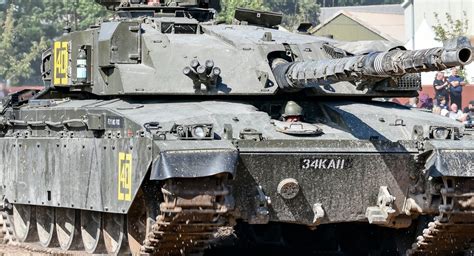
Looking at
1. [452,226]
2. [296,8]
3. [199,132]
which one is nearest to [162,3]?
[199,132]

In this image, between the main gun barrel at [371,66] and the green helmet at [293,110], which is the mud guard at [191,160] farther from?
the green helmet at [293,110]

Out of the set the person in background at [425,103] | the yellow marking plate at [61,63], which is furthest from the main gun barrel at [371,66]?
the person in background at [425,103]

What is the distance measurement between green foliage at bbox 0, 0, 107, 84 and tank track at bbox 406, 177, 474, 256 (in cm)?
4361

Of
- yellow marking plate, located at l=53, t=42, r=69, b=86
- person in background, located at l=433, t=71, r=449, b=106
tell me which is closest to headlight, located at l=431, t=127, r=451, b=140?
yellow marking plate, located at l=53, t=42, r=69, b=86

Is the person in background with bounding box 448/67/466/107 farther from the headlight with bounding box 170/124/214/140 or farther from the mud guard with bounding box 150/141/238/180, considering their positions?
the mud guard with bounding box 150/141/238/180

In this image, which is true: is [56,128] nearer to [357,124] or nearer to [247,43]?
[247,43]

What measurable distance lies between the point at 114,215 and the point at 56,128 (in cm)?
179

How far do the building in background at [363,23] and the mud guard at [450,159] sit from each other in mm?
34756

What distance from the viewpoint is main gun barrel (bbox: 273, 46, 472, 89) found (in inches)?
603

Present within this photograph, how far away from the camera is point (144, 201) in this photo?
18266 millimetres

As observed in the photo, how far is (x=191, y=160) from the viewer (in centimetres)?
1712

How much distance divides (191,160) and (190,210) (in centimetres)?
65

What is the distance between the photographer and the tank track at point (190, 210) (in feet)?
56.6

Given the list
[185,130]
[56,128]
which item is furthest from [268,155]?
[56,128]
